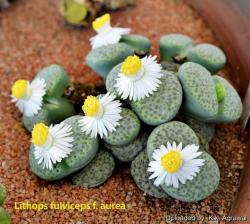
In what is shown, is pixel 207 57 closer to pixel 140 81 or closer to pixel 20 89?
pixel 140 81

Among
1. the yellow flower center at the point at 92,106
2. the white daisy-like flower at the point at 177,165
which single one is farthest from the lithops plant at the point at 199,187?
the yellow flower center at the point at 92,106

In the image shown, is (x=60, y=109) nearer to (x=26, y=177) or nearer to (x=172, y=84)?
(x=26, y=177)

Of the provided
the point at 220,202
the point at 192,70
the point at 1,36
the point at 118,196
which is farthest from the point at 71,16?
the point at 220,202

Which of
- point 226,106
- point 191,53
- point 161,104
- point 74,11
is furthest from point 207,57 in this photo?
point 74,11

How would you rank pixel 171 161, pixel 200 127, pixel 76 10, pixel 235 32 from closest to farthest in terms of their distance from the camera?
1. pixel 171 161
2. pixel 200 127
3. pixel 235 32
4. pixel 76 10

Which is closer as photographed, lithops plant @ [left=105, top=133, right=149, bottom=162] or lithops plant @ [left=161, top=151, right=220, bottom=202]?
lithops plant @ [left=161, top=151, right=220, bottom=202]

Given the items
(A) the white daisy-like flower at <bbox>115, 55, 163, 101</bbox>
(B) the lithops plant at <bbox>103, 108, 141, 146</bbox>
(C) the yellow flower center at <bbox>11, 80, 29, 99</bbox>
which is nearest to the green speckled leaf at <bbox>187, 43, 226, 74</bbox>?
(A) the white daisy-like flower at <bbox>115, 55, 163, 101</bbox>

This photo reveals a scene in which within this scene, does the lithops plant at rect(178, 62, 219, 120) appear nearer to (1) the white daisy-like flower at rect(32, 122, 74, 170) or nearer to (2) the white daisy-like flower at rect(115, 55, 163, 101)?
(2) the white daisy-like flower at rect(115, 55, 163, 101)
